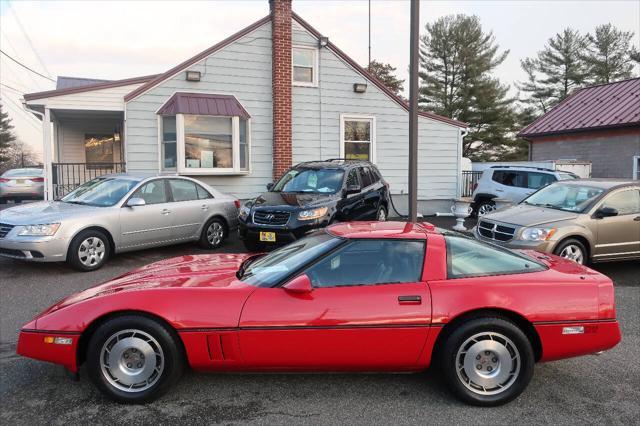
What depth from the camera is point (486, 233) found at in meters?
8.31

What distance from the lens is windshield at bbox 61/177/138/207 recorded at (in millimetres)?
8445

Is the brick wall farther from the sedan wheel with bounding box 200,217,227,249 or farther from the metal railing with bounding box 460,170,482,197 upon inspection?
the sedan wheel with bounding box 200,217,227,249

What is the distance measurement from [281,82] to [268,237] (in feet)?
20.1

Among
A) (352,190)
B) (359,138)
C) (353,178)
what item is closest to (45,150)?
(353,178)

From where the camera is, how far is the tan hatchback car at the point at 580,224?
24.7 feet

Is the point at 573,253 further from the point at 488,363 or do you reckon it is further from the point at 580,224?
the point at 488,363

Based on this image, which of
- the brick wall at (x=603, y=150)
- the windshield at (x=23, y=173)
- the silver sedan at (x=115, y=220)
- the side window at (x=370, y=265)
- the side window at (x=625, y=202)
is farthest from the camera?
the brick wall at (x=603, y=150)

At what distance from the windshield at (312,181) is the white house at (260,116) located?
119 inches

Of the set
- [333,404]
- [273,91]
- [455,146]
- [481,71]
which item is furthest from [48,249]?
[481,71]

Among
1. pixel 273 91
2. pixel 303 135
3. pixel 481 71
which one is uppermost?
pixel 481 71

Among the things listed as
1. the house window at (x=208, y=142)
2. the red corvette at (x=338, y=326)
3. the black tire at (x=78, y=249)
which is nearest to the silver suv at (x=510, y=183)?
the house window at (x=208, y=142)

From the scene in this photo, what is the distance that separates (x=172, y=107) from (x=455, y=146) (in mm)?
8168

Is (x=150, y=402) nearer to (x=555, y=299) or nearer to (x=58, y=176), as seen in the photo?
(x=555, y=299)

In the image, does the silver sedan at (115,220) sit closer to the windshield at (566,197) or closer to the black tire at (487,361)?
the windshield at (566,197)
